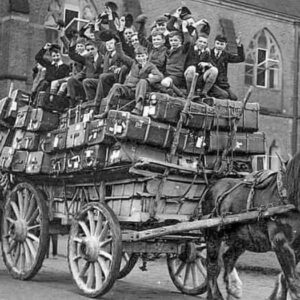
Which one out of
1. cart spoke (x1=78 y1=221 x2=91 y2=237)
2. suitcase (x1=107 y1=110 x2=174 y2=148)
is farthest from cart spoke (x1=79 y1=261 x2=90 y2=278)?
suitcase (x1=107 y1=110 x2=174 y2=148)

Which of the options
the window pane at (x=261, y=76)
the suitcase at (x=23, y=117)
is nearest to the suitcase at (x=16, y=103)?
the suitcase at (x=23, y=117)

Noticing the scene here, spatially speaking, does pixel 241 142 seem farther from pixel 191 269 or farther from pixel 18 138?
pixel 18 138

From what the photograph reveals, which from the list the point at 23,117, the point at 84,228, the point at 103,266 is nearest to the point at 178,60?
the point at 84,228

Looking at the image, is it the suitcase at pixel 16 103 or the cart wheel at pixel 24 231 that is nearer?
the cart wheel at pixel 24 231

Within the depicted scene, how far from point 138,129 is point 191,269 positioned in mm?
2195

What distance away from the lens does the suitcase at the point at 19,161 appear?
9.82 meters

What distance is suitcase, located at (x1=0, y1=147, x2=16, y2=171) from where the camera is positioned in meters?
10.0

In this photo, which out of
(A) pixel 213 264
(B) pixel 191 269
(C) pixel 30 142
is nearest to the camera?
(A) pixel 213 264

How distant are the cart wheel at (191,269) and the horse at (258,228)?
0.83 meters

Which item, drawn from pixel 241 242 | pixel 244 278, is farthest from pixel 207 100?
pixel 244 278

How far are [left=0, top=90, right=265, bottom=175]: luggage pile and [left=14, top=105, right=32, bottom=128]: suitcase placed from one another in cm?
37

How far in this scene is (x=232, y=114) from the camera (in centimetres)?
839

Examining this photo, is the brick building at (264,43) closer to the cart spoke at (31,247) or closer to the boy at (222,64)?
the boy at (222,64)

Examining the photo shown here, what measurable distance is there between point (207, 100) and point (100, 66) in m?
2.30
